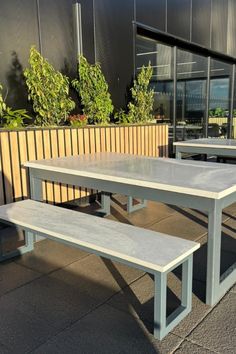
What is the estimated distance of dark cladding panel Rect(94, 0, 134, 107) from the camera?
20.8 ft

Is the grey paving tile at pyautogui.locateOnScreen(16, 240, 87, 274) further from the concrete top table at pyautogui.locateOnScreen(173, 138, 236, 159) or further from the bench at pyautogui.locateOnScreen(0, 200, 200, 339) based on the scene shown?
the concrete top table at pyautogui.locateOnScreen(173, 138, 236, 159)

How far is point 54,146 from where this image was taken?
4617mm

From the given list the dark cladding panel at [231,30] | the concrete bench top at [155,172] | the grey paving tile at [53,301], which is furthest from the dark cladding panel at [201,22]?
the grey paving tile at [53,301]

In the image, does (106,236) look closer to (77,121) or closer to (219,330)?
(219,330)

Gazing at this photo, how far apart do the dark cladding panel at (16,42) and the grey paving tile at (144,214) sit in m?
2.08

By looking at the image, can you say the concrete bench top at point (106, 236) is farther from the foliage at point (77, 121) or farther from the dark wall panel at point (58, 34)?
the dark wall panel at point (58, 34)

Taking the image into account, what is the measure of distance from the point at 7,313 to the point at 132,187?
50.2 inches

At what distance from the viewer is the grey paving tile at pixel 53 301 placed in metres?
2.42

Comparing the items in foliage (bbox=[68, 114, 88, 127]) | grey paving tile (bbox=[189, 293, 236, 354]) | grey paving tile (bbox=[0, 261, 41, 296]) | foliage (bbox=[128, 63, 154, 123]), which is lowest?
grey paving tile (bbox=[189, 293, 236, 354])

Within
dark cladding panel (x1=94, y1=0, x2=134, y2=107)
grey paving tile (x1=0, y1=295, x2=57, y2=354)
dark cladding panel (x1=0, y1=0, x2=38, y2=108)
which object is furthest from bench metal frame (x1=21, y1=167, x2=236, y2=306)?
dark cladding panel (x1=94, y1=0, x2=134, y2=107)

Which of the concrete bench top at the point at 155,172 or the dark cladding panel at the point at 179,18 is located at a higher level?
the dark cladding panel at the point at 179,18

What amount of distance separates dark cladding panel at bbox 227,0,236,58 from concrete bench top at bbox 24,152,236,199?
7.78 m

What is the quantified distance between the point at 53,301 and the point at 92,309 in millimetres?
318

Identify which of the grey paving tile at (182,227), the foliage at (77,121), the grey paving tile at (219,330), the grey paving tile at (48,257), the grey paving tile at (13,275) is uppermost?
the foliage at (77,121)
